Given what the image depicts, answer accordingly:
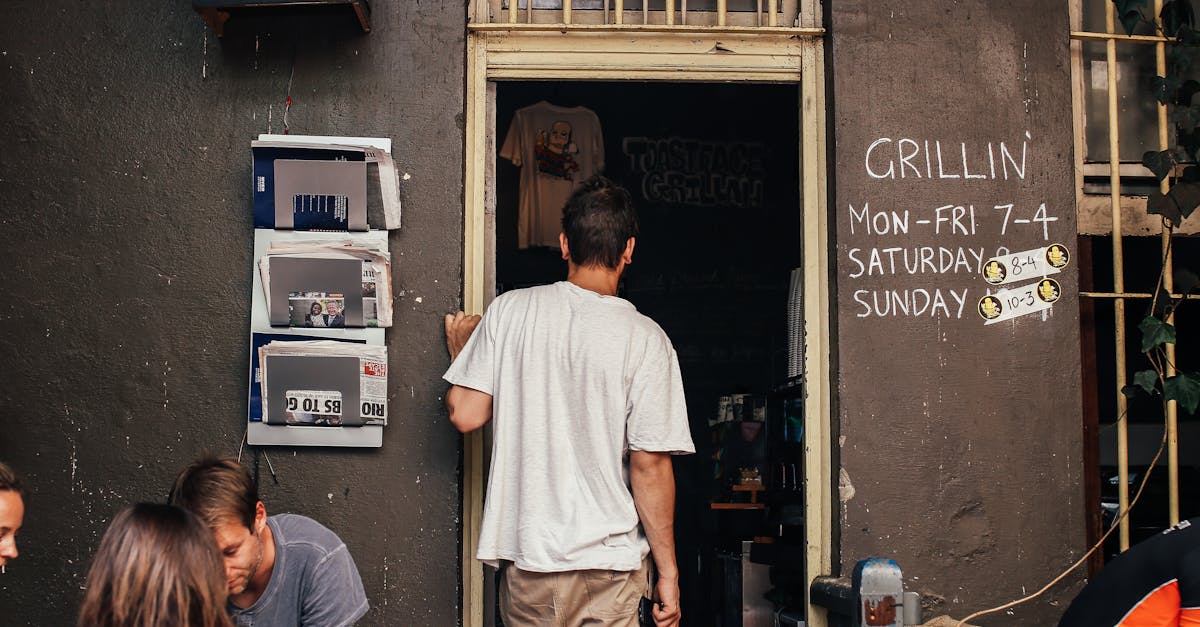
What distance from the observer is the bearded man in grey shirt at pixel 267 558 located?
326cm

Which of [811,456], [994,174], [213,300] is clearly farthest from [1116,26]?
[213,300]

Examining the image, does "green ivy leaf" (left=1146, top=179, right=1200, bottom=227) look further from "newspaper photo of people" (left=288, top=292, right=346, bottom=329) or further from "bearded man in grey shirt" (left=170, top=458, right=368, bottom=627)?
"bearded man in grey shirt" (left=170, top=458, right=368, bottom=627)

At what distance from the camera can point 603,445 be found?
3803mm

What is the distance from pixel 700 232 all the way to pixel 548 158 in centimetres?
147

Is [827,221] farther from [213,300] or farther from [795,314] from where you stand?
[213,300]

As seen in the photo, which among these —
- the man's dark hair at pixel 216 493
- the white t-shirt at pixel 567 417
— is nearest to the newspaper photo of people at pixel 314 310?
the white t-shirt at pixel 567 417

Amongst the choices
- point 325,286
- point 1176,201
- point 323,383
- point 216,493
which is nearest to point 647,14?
point 325,286

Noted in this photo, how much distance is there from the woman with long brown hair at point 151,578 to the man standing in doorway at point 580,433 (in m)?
1.47

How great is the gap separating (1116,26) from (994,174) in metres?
0.99

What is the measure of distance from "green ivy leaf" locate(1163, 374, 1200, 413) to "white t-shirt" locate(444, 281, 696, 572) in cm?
192

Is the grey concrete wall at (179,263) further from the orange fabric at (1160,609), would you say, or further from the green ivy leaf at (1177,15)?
the green ivy leaf at (1177,15)

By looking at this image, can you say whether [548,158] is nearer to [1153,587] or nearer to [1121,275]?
[1121,275]

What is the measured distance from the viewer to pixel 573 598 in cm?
370

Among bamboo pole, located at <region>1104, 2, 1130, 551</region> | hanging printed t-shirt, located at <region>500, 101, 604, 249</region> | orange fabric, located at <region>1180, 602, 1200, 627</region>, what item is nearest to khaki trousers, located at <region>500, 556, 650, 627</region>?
orange fabric, located at <region>1180, 602, 1200, 627</region>
